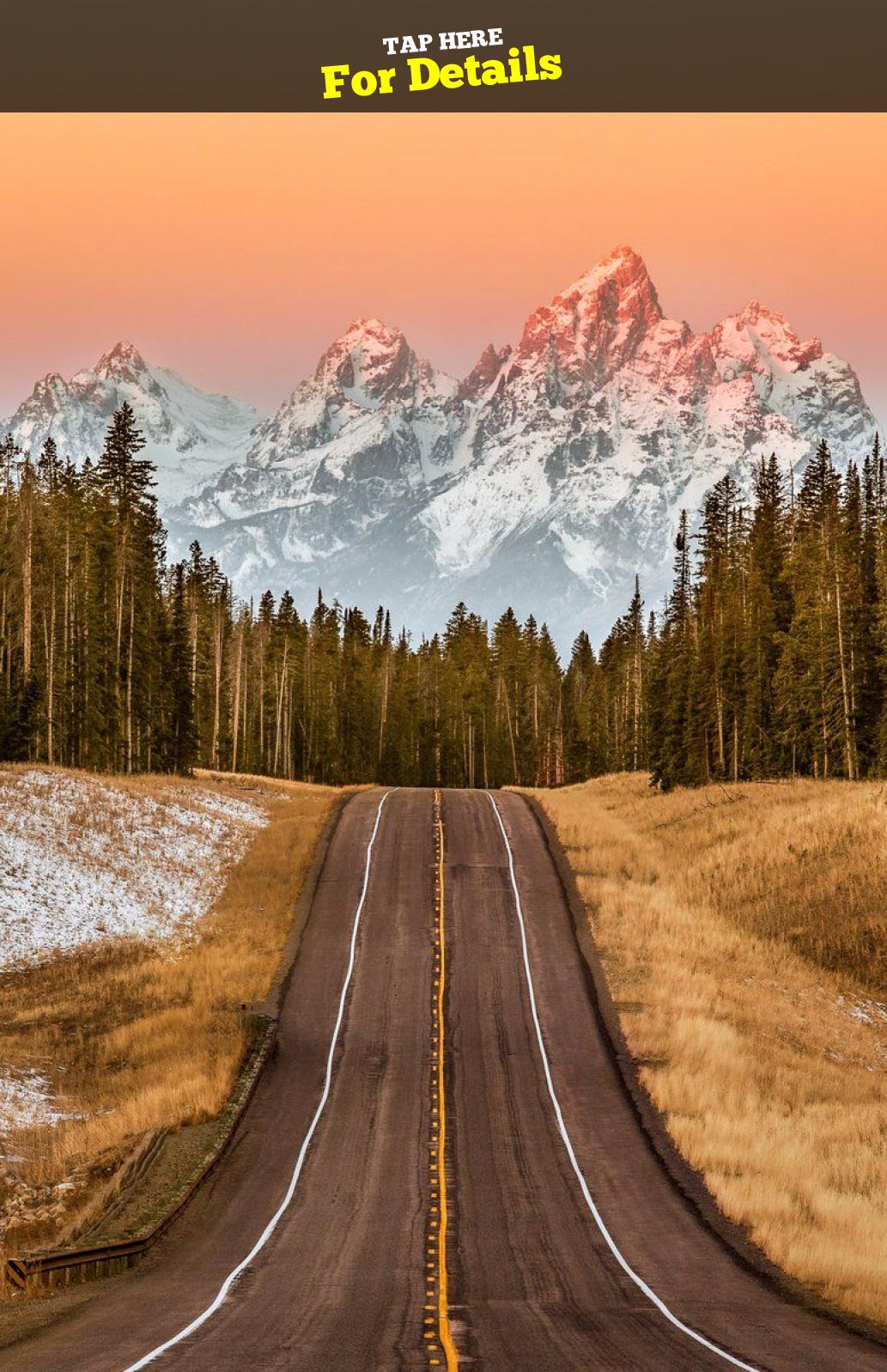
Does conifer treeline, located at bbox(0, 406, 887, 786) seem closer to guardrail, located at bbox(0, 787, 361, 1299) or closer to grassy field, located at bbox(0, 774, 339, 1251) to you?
grassy field, located at bbox(0, 774, 339, 1251)

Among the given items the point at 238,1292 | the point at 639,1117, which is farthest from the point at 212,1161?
the point at 639,1117

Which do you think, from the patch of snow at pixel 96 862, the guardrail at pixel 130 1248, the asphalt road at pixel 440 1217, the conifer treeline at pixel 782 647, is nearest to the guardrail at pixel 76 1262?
the guardrail at pixel 130 1248

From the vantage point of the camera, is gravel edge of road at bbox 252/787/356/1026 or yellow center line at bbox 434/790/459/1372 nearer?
yellow center line at bbox 434/790/459/1372

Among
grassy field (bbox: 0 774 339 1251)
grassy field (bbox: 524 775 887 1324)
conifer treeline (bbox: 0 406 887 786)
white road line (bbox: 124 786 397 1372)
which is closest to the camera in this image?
white road line (bbox: 124 786 397 1372)

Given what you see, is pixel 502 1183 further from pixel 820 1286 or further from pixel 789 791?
pixel 789 791

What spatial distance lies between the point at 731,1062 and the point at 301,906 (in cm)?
1812

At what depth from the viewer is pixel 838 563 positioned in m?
65.8

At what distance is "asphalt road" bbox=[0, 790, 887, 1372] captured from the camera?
14.5 metres

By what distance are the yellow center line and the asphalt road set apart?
0.35 feet

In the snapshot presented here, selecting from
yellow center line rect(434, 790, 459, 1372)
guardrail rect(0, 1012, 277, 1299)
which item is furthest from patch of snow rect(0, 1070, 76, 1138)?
yellow center line rect(434, 790, 459, 1372)

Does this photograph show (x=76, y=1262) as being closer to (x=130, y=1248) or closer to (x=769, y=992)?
(x=130, y=1248)

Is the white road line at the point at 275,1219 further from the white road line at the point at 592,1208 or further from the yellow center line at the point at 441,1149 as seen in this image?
the white road line at the point at 592,1208

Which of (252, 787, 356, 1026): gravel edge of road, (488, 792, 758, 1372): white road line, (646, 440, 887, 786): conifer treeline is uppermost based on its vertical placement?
(646, 440, 887, 786): conifer treeline

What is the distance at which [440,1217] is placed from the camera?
2080cm
